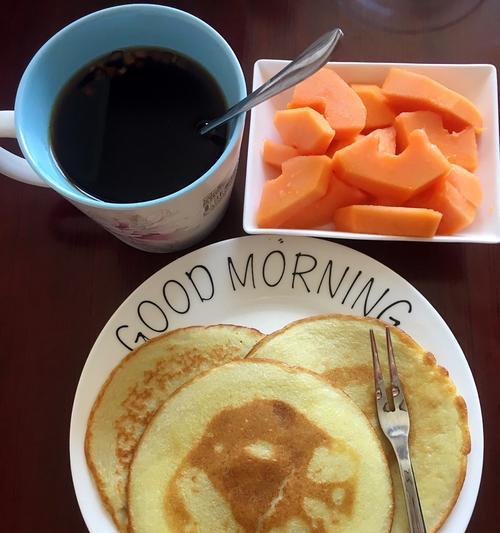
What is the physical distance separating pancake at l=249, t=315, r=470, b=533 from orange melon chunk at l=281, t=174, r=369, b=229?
18 centimetres

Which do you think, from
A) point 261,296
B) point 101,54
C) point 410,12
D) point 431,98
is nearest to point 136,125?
point 101,54

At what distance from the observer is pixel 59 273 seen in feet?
3.67

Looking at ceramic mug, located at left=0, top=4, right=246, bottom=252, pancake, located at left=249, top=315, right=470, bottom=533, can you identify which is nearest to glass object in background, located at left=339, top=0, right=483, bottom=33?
ceramic mug, located at left=0, top=4, right=246, bottom=252

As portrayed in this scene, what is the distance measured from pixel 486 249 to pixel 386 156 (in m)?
0.25

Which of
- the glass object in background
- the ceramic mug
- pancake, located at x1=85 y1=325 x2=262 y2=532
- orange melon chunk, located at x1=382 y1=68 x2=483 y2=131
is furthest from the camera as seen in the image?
the glass object in background

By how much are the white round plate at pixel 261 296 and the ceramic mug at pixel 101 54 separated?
0.38ft

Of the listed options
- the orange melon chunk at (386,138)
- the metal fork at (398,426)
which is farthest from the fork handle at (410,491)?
the orange melon chunk at (386,138)

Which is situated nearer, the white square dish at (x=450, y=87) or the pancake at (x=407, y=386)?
the pancake at (x=407, y=386)

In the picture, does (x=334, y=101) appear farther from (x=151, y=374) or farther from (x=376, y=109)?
(x=151, y=374)

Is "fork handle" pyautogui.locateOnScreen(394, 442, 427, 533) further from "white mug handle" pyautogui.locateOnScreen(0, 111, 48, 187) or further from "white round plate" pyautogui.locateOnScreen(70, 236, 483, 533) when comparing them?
"white mug handle" pyautogui.locateOnScreen(0, 111, 48, 187)

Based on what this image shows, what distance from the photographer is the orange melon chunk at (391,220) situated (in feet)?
3.31

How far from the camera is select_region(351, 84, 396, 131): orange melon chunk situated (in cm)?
111

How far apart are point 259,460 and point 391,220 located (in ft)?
1.46

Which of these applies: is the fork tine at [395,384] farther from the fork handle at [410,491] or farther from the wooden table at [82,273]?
the wooden table at [82,273]
